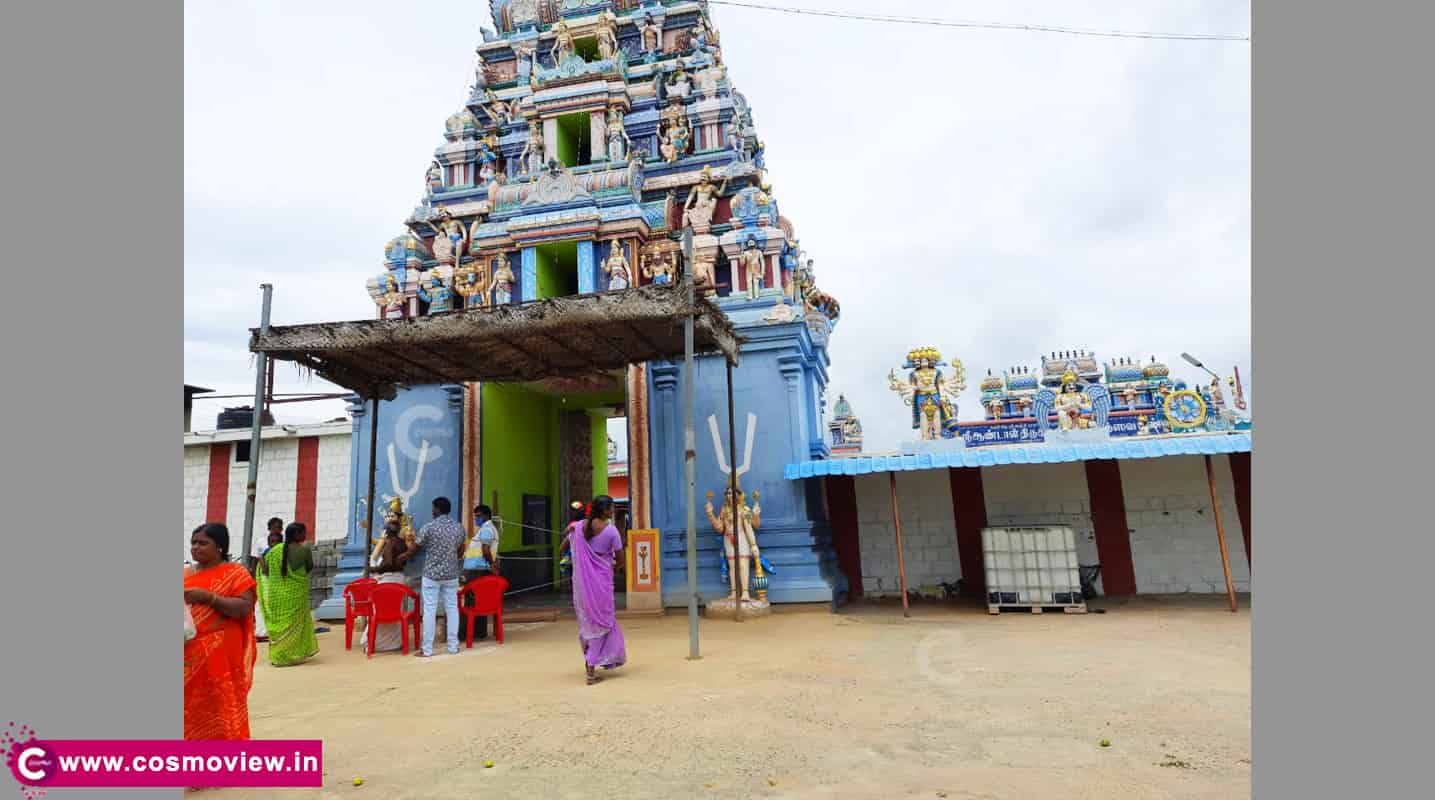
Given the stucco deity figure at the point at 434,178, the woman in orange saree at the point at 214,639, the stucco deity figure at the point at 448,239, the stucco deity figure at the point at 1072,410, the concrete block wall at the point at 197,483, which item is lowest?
the woman in orange saree at the point at 214,639

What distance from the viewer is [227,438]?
17078 millimetres

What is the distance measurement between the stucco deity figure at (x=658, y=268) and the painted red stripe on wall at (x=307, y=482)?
966 centimetres

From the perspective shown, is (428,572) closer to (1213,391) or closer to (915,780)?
(915,780)

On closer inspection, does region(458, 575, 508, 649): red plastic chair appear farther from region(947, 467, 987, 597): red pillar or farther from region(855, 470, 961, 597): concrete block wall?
region(947, 467, 987, 597): red pillar

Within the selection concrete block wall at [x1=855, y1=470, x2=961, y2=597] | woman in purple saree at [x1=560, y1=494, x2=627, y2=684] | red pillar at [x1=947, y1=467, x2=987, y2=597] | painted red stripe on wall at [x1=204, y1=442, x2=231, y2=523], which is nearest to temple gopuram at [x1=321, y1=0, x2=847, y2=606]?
concrete block wall at [x1=855, y1=470, x2=961, y2=597]

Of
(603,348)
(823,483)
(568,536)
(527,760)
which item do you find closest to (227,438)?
(603,348)

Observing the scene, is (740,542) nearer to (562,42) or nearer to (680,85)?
(680,85)

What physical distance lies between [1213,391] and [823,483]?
654 cm

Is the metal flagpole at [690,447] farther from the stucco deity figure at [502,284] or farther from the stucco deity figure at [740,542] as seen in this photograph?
the stucco deity figure at [502,284]

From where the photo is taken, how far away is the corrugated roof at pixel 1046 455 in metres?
8.94

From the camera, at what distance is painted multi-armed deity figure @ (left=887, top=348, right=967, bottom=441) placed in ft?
39.4

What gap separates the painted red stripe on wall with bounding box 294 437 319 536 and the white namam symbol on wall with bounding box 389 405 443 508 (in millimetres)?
6691

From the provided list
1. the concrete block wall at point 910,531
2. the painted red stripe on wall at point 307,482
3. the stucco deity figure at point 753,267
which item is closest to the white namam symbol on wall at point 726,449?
the stucco deity figure at point 753,267

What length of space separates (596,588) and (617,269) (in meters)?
6.45
